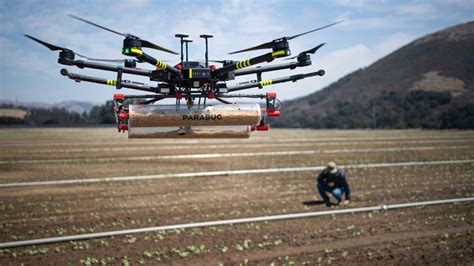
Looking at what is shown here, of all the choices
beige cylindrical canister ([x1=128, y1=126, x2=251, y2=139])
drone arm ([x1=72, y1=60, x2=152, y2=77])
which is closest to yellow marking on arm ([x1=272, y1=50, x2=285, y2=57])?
drone arm ([x1=72, y1=60, x2=152, y2=77])

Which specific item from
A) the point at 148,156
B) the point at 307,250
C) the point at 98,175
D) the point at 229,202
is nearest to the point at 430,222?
the point at 307,250

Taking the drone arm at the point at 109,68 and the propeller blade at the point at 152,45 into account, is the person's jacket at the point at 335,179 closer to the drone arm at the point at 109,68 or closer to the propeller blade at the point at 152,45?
the drone arm at the point at 109,68

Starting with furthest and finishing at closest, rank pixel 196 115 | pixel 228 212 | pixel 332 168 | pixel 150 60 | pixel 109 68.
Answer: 1. pixel 228 212
2. pixel 332 168
3. pixel 196 115
4. pixel 109 68
5. pixel 150 60

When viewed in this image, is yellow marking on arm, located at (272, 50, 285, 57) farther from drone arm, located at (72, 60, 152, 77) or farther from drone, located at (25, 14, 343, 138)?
drone arm, located at (72, 60, 152, 77)

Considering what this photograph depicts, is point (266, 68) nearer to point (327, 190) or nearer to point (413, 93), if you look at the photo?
point (327, 190)

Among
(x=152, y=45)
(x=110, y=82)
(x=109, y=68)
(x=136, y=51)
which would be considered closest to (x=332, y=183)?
(x=110, y=82)

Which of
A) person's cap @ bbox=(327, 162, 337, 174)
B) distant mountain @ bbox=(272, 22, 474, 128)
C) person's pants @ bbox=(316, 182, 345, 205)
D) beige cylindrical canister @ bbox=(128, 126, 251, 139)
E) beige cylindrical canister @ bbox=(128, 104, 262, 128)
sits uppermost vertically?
distant mountain @ bbox=(272, 22, 474, 128)

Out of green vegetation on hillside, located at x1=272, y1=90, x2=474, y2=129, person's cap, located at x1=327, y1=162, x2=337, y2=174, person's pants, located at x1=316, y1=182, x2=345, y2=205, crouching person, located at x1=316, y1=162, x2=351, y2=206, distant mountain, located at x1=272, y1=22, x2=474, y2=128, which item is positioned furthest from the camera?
green vegetation on hillside, located at x1=272, y1=90, x2=474, y2=129

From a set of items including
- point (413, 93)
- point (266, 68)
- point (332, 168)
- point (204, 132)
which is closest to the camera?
point (266, 68)
